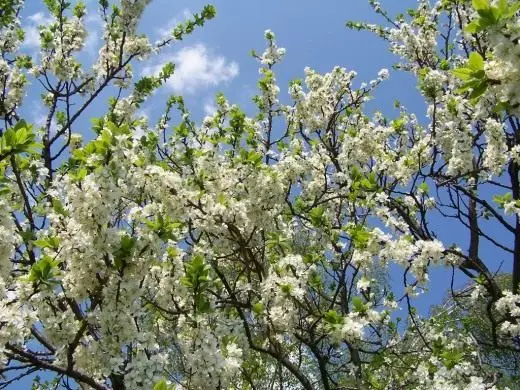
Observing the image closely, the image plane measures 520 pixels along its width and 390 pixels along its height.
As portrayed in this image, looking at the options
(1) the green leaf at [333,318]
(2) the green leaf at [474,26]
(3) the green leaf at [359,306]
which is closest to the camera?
(2) the green leaf at [474,26]

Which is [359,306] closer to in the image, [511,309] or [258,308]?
[258,308]

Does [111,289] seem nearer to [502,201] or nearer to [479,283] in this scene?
[502,201]

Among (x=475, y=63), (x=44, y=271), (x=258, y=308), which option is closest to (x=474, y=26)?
(x=475, y=63)

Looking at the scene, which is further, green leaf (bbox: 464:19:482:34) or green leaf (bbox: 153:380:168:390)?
green leaf (bbox: 153:380:168:390)

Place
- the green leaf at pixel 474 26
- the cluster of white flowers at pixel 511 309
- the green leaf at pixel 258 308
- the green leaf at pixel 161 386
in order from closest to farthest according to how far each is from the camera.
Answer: the green leaf at pixel 474 26
the green leaf at pixel 161 386
the green leaf at pixel 258 308
the cluster of white flowers at pixel 511 309

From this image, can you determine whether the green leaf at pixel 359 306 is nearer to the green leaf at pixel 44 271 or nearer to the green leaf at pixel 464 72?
the green leaf at pixel 44 271

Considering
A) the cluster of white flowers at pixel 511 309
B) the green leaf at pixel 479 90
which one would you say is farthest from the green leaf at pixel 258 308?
the green leaf at pixel 479 90

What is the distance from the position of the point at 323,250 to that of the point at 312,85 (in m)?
3.78

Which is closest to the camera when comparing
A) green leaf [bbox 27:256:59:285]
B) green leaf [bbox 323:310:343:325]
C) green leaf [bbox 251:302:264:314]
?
green leaf [bbox 27:256:59:285]

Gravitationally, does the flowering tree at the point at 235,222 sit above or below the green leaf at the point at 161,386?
above

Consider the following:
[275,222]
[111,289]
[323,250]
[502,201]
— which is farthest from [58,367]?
[502,201]

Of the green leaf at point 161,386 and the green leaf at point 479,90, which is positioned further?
the green leaf at point 161,386

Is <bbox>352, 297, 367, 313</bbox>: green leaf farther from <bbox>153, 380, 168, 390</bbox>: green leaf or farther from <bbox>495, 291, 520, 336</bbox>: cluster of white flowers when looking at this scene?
<bbox>153, 380, 168, 390</bbox>: green leaf

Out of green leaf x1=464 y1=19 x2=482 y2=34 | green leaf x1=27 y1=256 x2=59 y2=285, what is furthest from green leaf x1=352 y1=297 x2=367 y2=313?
green leaf x1=464 y1=19 x2=482 y2=34
